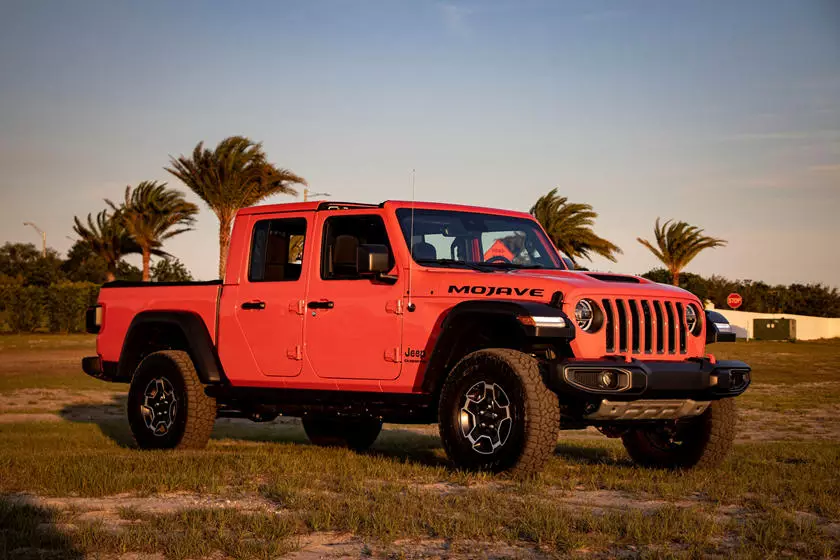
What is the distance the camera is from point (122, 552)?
17.8 feet

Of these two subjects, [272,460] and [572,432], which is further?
[572,432]

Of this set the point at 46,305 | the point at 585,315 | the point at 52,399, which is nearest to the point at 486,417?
the point at 585,315

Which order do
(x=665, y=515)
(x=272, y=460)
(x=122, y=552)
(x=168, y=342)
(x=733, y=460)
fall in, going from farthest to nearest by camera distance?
(x=168, y=342) → (x=733, y=460) → (x=272, y=460) → (x=665, y=515) → (x=122, y=552)

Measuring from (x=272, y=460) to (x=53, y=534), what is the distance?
3.46m

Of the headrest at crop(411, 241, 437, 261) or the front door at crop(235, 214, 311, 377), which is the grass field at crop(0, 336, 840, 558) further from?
the headrest at crop(411, 241, 437, 261)

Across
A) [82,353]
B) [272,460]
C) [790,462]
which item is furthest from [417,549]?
[82,353]

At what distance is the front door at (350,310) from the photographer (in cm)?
910

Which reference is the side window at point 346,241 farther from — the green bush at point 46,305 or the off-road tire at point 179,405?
the green bush at point 46,305

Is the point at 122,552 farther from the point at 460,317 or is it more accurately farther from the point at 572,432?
the point at 572,432

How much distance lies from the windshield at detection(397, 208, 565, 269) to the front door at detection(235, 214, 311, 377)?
1101 millimetres

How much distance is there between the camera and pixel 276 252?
10266 millimetres

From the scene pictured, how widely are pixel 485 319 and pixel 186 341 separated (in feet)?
11.9

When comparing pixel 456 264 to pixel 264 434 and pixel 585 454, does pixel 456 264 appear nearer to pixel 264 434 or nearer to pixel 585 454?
pixel 585 454

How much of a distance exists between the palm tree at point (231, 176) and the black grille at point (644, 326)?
35863 millimetres
